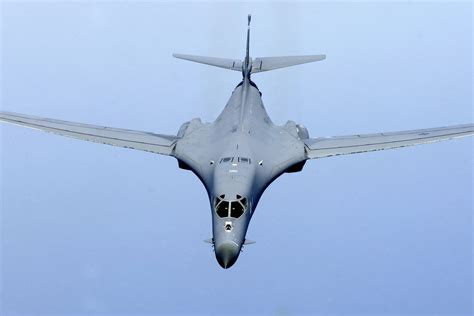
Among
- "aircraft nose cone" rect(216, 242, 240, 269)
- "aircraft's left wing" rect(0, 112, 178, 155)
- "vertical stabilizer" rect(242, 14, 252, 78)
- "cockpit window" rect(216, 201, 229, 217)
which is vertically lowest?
"aircraft nose cone" rect(216, 242, 240, 269)

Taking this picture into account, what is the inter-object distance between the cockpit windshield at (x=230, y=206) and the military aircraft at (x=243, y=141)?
3.63ft

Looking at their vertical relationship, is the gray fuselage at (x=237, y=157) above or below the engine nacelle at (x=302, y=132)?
below

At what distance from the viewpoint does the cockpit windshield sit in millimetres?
25156

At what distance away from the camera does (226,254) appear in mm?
24281

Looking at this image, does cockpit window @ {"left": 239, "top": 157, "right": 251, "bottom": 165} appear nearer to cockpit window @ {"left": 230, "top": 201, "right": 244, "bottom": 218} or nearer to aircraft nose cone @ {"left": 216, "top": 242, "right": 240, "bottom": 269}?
cockpit window @ {"left": 230, "top": 201, "right": 244, "bottom": 218}

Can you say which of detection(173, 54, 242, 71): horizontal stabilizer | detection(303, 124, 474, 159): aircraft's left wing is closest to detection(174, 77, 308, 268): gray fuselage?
detection(303, 124, 474, 159): aircraft's left wing

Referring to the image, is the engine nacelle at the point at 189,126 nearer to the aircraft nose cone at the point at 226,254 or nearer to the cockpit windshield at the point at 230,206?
the cockpit windshield at the point at 230,206

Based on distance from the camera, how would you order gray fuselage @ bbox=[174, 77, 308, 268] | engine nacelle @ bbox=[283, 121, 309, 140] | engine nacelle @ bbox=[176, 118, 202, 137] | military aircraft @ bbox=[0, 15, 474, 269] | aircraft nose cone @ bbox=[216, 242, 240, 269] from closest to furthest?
1. aircraft nose cone @ bbox=[216, 242, 240, 269]
2. gray fuselage @ bbox=[174, 77, 308, 268]
3. military aircraft @ bbox=[0, 15, 474, 269]
4. engine nacelle @ bbox=[176, 118, 202, 137]
5. engine nacelle @ bbox=[283, 121, 309, 140]

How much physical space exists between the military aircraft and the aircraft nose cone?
2.51 metres

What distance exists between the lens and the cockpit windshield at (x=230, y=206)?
25.2 meters

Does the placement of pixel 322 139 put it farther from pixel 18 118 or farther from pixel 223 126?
pixel 18 118

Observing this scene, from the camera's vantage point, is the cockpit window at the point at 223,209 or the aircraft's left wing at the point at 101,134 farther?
the aircraft's left wing at the point at 101,134

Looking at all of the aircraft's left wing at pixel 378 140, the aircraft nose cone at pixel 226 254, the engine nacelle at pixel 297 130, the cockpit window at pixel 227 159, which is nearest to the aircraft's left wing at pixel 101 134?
the cockpit window at pixel 227 159

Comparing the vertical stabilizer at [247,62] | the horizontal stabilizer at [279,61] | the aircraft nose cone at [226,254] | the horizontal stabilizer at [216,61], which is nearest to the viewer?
the aircraft nose cone at [226,254]
